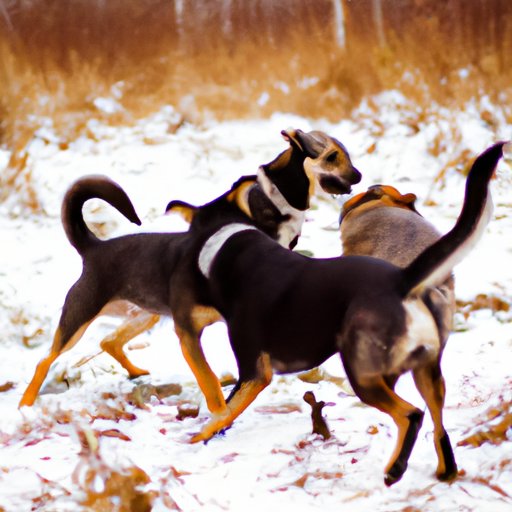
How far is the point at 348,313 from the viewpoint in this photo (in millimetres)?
1908

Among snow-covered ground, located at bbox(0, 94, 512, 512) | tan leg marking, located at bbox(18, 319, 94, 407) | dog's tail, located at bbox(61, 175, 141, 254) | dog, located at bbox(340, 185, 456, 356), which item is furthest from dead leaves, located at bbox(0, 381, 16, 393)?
dog, located at bbox(340, 185, 456, 356)

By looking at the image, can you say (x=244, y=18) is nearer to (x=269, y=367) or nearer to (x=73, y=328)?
(x=73, y=328)

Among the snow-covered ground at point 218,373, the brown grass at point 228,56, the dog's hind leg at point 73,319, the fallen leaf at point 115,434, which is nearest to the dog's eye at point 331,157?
the snow-covered ground at point 218,373

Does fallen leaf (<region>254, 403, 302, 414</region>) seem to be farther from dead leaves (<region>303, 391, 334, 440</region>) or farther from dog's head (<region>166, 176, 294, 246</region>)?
dog's head (<region>166, 176, 294, 246</region>)

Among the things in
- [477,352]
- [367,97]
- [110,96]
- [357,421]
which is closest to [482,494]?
[357,421]

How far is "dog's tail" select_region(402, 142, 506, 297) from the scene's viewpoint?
1.77m

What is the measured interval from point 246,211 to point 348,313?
0.67 meters

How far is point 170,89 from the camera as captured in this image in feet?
14.8

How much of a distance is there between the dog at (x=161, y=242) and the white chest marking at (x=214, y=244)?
10 cm

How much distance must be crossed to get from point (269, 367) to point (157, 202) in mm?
2090

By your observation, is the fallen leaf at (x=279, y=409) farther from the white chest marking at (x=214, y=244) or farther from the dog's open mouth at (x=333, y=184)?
the dog's open mouth at (x=333, y=184)

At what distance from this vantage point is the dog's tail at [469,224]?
177 centimetres

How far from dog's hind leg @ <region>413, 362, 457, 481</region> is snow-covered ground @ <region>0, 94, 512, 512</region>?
4 cm

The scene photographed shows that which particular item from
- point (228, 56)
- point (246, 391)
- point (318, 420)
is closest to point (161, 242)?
point (246, 391)
